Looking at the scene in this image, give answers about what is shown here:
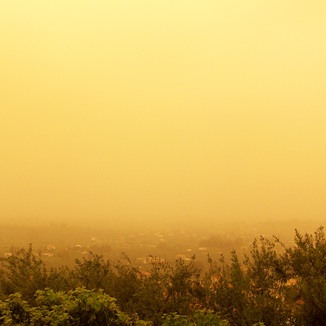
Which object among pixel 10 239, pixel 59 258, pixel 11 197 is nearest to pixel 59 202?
pixel 11 197

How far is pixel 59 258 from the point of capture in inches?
1328

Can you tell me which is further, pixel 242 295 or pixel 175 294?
pixel 175 294

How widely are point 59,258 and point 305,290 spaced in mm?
26948

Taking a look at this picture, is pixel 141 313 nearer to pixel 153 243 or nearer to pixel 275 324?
pixel 275 324

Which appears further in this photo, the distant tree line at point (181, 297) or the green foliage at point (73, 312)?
the distant tree line at point (181, 297)

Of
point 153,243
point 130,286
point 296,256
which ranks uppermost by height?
point 296,256

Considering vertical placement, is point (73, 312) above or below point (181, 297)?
above

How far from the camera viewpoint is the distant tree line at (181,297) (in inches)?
378

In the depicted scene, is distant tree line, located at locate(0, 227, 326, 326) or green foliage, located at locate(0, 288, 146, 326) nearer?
green foliage, located at locate(0, 288, 146, 326)

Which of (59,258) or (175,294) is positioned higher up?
(175,294)

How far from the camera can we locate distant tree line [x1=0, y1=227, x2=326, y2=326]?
9.59 metres

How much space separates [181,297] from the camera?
12.7 m

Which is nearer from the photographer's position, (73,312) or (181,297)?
(73,312)

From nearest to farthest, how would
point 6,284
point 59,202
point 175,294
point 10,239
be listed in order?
1. point 175,294
2. point 6,284
3. point 10,239
4. point 59,202
